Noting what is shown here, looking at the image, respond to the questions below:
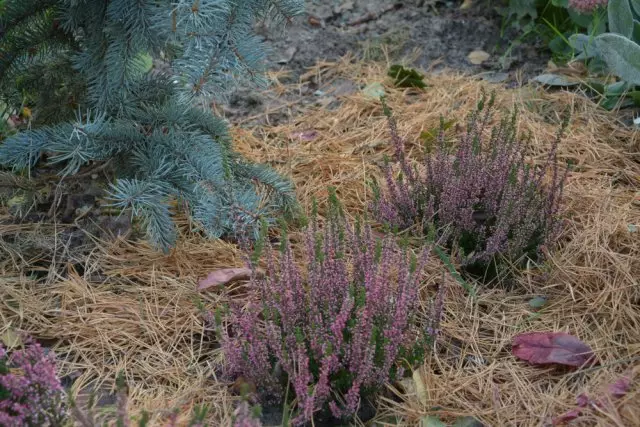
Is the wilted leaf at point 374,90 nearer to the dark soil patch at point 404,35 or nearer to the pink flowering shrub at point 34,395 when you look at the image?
the dark soil patch at point 404,35

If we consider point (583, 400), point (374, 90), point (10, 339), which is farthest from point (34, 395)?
point (374, 90)

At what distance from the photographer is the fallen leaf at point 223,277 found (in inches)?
92.2

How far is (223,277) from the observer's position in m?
2.36

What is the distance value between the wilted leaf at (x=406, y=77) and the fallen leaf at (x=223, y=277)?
5.20 ft

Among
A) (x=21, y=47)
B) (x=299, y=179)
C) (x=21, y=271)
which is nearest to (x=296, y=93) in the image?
(x=299, y=179)

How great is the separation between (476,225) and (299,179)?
2.63ft

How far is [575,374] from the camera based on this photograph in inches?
78.8

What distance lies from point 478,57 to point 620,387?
2.34 m

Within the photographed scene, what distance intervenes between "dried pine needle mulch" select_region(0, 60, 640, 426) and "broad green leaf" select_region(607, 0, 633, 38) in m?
0.49

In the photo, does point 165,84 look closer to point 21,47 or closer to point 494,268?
point 21,47

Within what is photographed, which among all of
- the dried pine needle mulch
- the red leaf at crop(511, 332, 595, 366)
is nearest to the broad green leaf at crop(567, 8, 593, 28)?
the dried pine needle mulch

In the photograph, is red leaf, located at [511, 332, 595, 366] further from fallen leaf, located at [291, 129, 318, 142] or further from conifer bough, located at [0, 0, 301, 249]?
fallen leaf, located at [291, 129, 318, 142]

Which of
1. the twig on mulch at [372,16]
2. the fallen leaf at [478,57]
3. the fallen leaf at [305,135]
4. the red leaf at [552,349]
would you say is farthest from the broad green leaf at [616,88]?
the red leaf at [552,349]

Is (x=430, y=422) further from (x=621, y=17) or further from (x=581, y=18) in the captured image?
(x=581, y=18)
